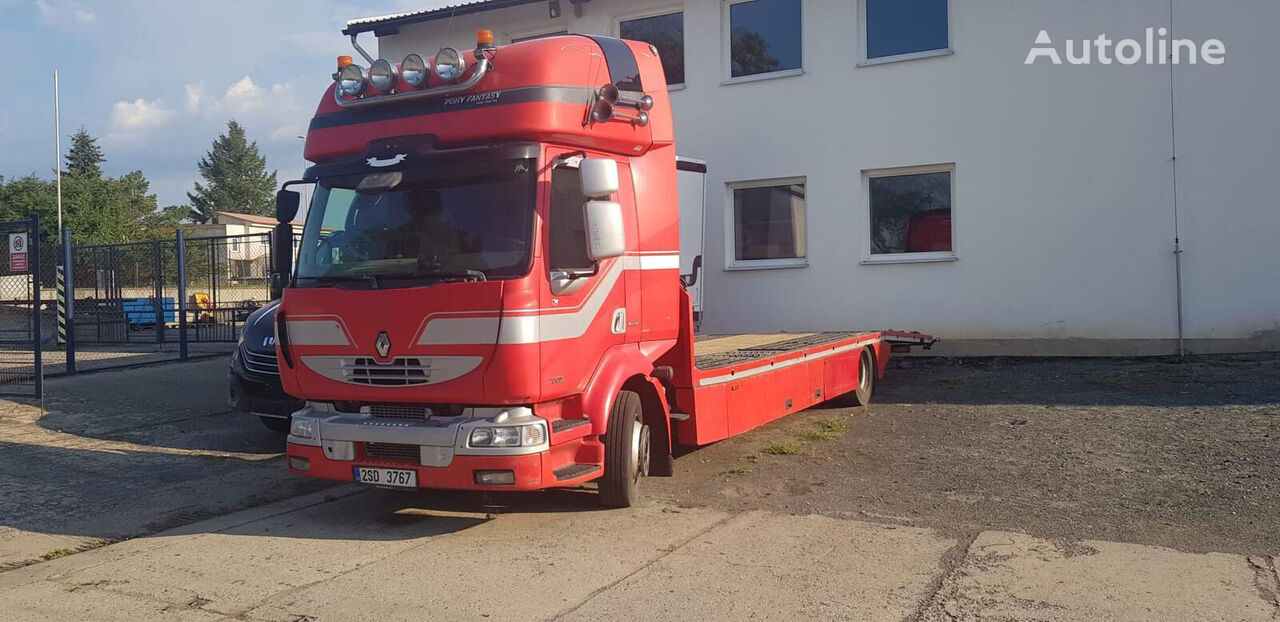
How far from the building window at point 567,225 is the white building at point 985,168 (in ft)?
28.7

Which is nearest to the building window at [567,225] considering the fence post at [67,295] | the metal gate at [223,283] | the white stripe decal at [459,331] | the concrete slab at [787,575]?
the white stripe decal at [459,331]

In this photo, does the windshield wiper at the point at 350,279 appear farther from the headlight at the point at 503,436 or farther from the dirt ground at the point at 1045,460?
the dirt ground at the point at 1045,460

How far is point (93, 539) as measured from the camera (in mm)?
6254

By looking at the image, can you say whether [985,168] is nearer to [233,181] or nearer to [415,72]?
[415,72]

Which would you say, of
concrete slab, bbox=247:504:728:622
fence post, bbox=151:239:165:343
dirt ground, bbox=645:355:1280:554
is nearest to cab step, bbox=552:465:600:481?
concrete slab, bbox=247:504:728:622

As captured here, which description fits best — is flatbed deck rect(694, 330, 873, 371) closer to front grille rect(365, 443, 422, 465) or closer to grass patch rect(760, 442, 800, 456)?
grass patch rect(760, 442, 800, 456)

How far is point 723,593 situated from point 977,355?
9.67 m

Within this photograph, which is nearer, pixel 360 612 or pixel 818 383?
pixel 360 612

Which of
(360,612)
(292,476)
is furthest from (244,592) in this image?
(292,476)

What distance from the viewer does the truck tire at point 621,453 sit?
6.34 meters

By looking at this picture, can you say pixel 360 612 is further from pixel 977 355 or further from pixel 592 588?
pixel 977 355

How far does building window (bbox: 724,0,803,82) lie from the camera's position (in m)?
14.8

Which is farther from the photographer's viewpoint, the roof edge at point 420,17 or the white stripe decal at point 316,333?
the roof edge at point 420,17

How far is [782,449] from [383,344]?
4053mm
